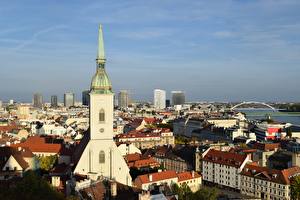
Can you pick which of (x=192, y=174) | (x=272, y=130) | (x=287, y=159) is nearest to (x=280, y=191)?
(x=192, y=174)

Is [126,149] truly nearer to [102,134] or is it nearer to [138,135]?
[138,135]

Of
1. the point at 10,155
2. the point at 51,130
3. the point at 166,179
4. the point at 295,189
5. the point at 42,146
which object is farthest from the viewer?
the point at 51,130

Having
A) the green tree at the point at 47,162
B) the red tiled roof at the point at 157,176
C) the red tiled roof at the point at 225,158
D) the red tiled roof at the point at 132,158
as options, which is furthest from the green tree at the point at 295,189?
the green tree at the point at 47,162

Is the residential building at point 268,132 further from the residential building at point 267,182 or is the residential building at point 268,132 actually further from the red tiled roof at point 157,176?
the red tiled roof at point 157,176

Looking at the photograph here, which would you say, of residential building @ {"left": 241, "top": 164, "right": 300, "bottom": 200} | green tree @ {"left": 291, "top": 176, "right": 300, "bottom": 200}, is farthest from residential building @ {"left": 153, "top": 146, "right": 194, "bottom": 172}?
green tree @ {"left": 291, "top": 176, "right": 300, "bottom": 200}

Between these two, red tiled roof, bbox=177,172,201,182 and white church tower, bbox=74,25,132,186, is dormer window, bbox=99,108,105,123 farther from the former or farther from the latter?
red tiled roof, bbox=177,172,201,182

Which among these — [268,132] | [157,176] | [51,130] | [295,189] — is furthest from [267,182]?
[51,130]

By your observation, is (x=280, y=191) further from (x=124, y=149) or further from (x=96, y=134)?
(x=124, y=149)
